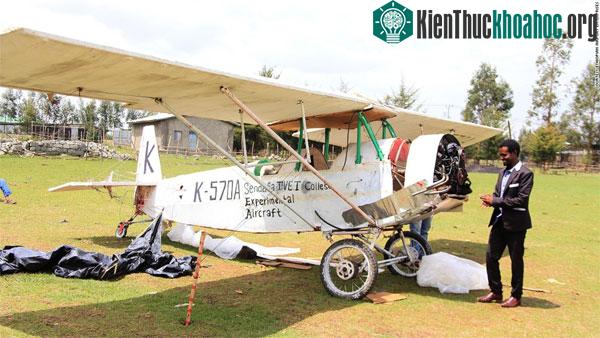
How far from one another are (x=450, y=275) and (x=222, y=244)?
176 inches

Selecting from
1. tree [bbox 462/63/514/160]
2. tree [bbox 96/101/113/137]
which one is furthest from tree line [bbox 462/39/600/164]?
tree [bbox 96/101/113/137]

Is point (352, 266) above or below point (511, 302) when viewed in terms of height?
above

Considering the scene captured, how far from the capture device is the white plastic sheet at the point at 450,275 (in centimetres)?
794

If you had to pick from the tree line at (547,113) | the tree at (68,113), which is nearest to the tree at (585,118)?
the tree line at (547,113)

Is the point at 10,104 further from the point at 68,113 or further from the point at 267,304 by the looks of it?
the point at 267,304

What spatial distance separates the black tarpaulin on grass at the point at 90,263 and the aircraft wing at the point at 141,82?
2434 millimetres

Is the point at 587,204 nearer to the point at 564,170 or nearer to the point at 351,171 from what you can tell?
the point at 351,171

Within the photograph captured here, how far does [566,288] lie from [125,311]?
6.79m

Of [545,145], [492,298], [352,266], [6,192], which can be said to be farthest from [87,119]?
[545,145]

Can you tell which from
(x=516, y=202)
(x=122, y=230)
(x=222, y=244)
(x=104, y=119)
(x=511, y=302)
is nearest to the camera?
(x=516, y=202)

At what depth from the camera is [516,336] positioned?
5949 mm

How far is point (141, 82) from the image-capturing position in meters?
6.35

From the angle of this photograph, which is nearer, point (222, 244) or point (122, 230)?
point (222, 244)

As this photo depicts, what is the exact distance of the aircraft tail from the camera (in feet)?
38.2
